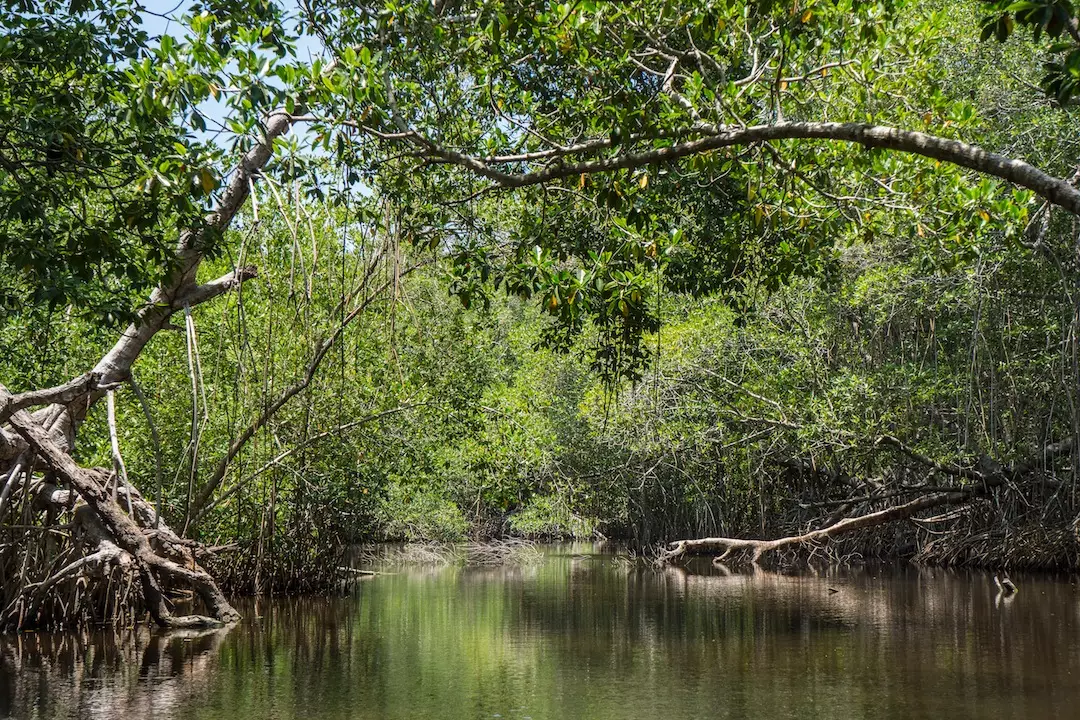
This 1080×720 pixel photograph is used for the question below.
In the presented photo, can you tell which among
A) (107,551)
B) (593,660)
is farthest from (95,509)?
(593,660)

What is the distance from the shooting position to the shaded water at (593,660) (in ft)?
23.4

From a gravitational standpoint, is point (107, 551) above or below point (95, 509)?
below

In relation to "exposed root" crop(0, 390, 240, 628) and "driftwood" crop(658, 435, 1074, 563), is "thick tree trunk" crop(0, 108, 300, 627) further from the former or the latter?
"driftwood" crop(658, 435, 1074, 563)

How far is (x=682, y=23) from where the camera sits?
6.59 metres

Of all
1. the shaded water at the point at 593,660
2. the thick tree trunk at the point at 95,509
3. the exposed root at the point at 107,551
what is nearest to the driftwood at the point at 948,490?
the shaded water at the point at 593,660

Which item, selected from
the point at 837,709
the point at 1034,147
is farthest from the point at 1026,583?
the point at 837,709

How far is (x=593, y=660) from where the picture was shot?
30.5 ft

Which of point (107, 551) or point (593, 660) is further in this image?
point (107, 551)

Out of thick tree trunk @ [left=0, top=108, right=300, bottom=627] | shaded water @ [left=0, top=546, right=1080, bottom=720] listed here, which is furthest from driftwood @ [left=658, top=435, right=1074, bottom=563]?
thick tree trunk @ [left=0, top=108, right=300, bottom=627]

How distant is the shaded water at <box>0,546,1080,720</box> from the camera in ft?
23.4

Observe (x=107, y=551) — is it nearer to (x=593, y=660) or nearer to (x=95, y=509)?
(x=95, y=509)

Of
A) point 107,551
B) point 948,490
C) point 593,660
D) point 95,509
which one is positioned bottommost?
point 593,660

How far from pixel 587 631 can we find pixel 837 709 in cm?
472

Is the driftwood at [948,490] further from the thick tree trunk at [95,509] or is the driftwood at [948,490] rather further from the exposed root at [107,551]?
the thick tree trunk at [95,509]
